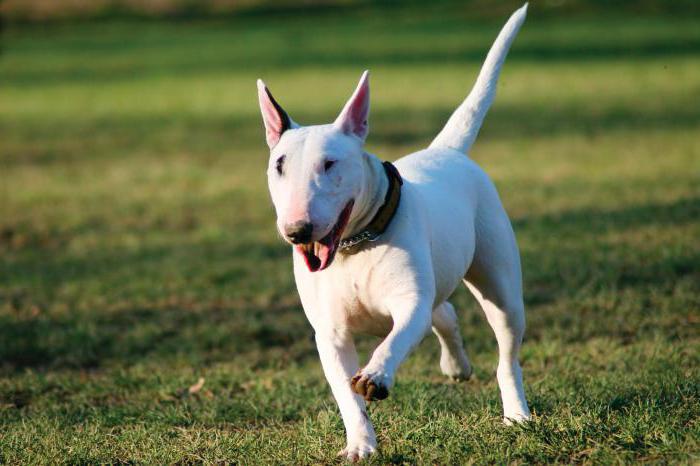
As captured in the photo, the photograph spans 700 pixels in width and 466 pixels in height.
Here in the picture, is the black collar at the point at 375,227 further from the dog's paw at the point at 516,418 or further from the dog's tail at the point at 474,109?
the dog's tail at the point at 474,109

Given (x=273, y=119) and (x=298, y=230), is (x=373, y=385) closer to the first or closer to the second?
(x=298, y=230)

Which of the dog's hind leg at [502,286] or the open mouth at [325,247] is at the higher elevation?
the open mouth at [325,247]

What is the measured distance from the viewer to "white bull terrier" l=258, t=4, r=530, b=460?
14.3ft

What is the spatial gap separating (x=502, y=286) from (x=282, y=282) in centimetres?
410

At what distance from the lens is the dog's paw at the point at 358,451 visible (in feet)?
14.9

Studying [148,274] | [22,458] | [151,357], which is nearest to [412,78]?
[148,274]

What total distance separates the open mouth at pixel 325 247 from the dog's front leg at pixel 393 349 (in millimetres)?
356

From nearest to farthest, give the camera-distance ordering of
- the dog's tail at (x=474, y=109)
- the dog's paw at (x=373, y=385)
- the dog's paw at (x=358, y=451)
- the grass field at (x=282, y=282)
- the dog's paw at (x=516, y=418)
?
the dog's paw at (x=373, y=385)
the dog's paw at (x=358, y=451)
the dog's paw at (x=516, y=418)
the grass field at (x=282, y=282)
the dog's tail at (x=474, y=109)

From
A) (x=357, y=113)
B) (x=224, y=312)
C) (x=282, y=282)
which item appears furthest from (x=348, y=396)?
(x=282, y=282)

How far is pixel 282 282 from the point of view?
9430 mm

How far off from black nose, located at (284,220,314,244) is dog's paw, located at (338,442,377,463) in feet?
2.99

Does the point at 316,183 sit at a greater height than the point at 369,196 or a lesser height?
greater

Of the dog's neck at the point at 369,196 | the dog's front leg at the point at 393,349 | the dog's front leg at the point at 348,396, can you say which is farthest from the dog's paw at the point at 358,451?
the dog's neck at the point at 369,196

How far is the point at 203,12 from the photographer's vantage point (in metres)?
50.1
